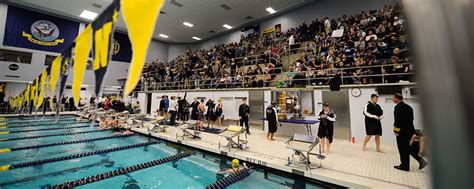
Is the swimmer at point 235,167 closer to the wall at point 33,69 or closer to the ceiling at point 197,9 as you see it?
the wall at point 33,69

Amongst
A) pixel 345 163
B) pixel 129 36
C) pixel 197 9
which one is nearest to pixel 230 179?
pixel 345 163

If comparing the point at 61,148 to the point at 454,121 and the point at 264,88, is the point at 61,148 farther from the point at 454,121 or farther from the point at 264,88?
the point at 454,121

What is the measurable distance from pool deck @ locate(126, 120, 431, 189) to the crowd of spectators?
2.64 m

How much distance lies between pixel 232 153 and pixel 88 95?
21764mm

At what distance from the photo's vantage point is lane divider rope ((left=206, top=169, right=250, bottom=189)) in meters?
4.06

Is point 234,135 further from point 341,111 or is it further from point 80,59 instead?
point 341,111

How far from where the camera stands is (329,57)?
906cm

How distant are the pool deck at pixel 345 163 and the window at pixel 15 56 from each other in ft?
65.4

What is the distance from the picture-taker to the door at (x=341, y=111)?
23.6 feet

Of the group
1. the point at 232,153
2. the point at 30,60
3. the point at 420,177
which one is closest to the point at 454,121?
the point at 420,177

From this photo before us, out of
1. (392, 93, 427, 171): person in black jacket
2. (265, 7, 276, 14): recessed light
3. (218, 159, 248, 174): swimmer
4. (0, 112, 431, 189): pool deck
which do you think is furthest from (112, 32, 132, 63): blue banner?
(392, 93, 427, 171): person in black jacket

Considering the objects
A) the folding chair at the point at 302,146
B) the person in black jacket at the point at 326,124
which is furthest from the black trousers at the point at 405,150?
the folding chair at the point at 302,146

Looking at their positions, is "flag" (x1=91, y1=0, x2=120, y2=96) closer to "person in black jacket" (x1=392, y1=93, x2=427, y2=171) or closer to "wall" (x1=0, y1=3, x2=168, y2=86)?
"person in black jacket" (x1=392, y1=93, x2=427, y2=171)

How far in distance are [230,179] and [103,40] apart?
3759mm
